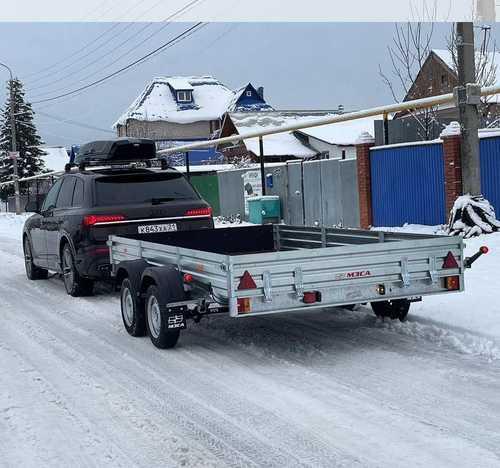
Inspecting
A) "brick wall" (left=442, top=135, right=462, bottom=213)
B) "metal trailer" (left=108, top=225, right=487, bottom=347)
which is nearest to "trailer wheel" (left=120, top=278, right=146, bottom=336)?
"metal trailer" (left=108, top=225, right=487, bottom=347)

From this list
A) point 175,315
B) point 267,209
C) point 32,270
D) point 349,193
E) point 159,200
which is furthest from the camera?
point 267,209

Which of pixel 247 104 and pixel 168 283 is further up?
pixel 247 104

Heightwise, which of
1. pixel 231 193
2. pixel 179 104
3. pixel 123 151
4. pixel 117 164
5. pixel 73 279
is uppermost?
pixel 179 104

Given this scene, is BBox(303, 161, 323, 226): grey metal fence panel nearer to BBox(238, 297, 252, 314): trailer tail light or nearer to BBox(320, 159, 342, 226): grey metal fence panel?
BBox(320, 159, 342, 226): grey metal fence panel

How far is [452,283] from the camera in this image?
23.0ft

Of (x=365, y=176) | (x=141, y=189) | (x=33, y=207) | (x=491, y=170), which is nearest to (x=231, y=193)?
(x=365, y=176)

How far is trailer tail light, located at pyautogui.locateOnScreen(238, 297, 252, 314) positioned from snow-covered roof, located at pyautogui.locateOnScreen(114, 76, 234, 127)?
69071 mm

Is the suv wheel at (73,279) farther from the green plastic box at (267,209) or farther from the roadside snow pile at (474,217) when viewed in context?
the green plastic box at (267,209)

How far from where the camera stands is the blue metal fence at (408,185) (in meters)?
15.9

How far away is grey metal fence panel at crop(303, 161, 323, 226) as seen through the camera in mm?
20389

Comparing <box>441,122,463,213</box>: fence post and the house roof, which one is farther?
the house roof

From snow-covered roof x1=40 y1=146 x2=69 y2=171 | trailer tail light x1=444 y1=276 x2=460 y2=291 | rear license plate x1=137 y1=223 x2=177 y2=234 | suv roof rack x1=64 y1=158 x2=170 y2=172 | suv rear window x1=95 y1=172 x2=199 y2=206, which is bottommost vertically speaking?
trailer tail light x1=444 y1=276 x2=460 y2=291

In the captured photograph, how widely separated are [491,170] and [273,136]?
1296 inches

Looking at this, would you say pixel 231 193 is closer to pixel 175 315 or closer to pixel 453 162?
pixel 453 162
